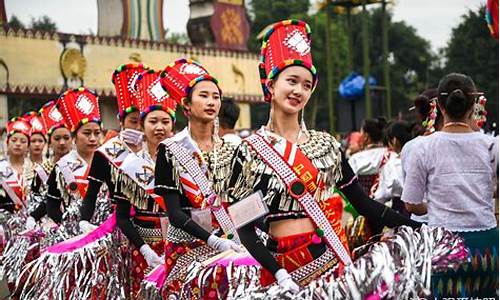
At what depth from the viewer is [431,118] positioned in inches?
265

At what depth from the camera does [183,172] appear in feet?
19.5

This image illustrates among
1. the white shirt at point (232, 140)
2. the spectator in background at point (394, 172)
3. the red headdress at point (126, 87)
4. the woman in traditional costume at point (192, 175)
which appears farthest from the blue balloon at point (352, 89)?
the woman in traditional costume at point (192, 175)

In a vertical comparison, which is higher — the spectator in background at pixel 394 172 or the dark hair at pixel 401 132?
the dark hair at pixel 401 132

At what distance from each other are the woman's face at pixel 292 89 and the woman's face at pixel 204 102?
4.75 ft

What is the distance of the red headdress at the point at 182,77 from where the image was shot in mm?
6168

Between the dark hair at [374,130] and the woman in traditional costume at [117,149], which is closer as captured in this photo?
the woman in traditional costume at [117,149]

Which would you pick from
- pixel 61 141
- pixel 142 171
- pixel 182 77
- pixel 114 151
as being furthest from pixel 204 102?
pixel 61 141

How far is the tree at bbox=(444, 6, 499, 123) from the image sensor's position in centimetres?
4166

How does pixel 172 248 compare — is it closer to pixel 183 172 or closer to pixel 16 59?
pixel 183 172

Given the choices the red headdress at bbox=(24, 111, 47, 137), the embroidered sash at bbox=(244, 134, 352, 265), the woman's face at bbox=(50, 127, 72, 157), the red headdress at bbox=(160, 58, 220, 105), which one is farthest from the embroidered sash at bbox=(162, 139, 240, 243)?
the red headdress at bbox=(24, 111, 47, 137)

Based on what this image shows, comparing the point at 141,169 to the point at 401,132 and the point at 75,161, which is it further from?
the point at 401,132

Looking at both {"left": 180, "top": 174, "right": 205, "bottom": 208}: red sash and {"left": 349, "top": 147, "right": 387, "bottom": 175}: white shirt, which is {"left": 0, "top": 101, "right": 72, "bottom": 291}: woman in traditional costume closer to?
{"left": 349, "top": 147, "right": 387, "bottom": 175}: white shirt

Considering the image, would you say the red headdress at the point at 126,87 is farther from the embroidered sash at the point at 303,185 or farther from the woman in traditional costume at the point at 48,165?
the embroidered sash at the point at 303,185

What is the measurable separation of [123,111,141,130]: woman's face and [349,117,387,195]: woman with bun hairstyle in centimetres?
256
